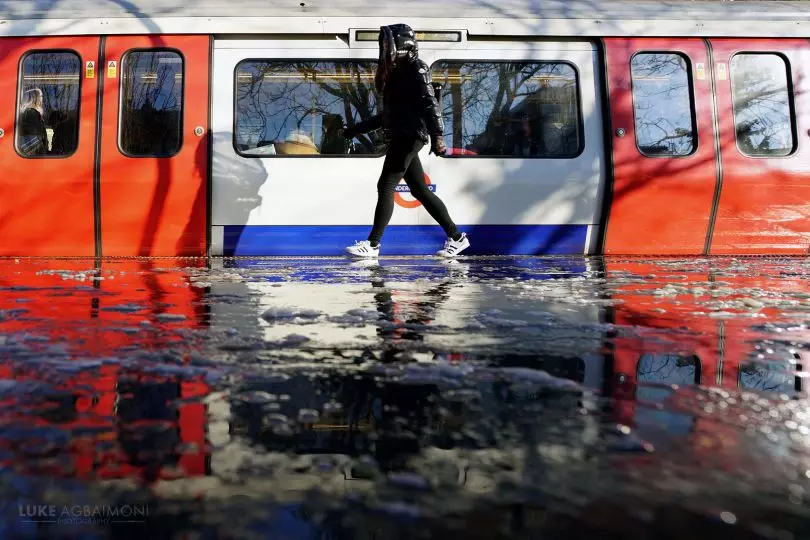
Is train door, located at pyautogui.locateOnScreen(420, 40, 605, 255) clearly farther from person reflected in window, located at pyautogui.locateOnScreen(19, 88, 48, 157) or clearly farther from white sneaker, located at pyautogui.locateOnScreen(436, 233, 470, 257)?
person reflected in window, located at pyautogui.locateOnScreen(19, 88, 48, 157)

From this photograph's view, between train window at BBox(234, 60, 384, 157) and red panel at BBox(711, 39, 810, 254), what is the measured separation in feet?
10.3

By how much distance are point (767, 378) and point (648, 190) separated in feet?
17.8

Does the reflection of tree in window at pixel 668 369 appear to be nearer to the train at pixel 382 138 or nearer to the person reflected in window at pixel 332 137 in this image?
the train at pixel 382 138

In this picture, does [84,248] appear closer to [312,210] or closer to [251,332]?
[312,210]

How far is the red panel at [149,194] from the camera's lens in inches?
245

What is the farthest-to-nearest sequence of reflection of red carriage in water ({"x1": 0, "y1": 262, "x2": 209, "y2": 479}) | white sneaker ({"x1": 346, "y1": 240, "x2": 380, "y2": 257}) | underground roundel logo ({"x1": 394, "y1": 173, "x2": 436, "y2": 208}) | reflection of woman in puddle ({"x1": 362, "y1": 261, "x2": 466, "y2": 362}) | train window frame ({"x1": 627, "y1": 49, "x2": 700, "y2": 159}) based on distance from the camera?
train window frame ({"x1": 627, "y1": 49, "x2": 700, "y2": 159}), underground roundel logo ({"x1": 394, "y1": 173, "x2": 436, "y2": 208}), white sneaker ({"x1": 346, "y1": 240, "x2": 380, "y2": 257}), reflection of woman in puddle ({"x1": 362, "y1": 261, "x2": 466, "y2": 362}), reflection of red carriage in water ({"x1": 0, "y1": 262, "x2": 209, "y2": 479})

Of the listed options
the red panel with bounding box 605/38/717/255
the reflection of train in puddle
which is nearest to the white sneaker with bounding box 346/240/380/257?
the red panel with bounding box 605/38/717/255

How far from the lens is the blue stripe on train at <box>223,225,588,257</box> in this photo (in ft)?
20.7

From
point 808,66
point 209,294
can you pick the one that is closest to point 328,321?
point 209,294

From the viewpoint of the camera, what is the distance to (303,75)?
6480mm

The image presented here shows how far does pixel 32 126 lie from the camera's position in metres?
6.32

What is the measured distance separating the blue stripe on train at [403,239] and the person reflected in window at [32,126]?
5.85 feet

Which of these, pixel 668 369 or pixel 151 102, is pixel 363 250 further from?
pixel 668 369

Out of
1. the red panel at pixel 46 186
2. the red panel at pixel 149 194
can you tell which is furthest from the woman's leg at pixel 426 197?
the red panel at pixel 46 186
